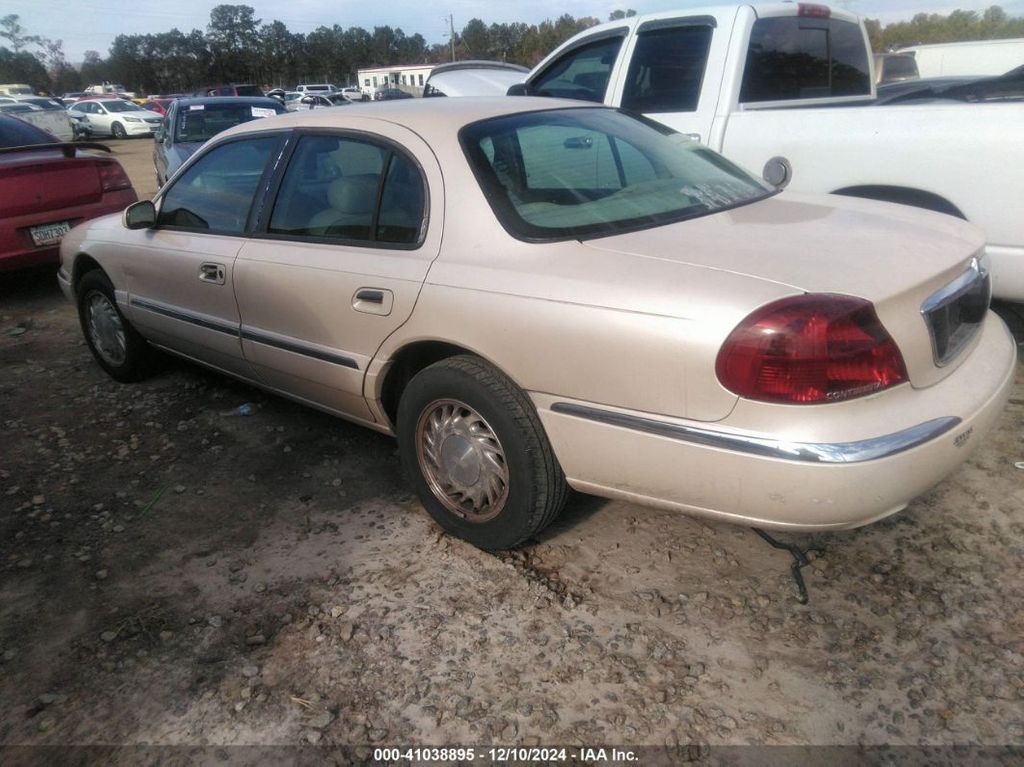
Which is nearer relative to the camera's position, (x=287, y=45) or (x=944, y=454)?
(x=944, y=454)

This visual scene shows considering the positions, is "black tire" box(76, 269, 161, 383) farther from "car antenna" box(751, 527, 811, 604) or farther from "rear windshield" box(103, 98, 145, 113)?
"rear windshield" box(103, 98, 145, 113)

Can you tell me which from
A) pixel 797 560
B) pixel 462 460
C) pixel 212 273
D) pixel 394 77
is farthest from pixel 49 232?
pixel 394 77

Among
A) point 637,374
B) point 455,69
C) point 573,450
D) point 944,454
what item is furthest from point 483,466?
point 455,69

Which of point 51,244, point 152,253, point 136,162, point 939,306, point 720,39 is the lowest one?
point 136,162

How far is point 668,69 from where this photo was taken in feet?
16.0

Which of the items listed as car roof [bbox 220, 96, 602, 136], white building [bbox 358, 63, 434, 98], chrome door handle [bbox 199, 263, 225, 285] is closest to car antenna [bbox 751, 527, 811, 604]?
car roof [bbox 220, 96, 602, 136]

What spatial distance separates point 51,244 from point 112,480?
11.7ft

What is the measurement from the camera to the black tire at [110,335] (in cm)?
457

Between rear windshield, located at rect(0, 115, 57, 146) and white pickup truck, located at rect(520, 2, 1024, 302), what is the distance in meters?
4.71

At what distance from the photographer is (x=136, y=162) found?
63.4ft

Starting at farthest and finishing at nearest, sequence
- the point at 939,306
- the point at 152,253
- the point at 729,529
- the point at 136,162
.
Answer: the point at 136,162 → the point at 152,253 → the point at 729,529 → the point at 939,306

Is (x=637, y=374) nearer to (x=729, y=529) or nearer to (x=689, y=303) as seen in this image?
(x=689, y=303)

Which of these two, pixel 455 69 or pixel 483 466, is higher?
pixel 455 69

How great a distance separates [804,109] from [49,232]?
17.9 feet
